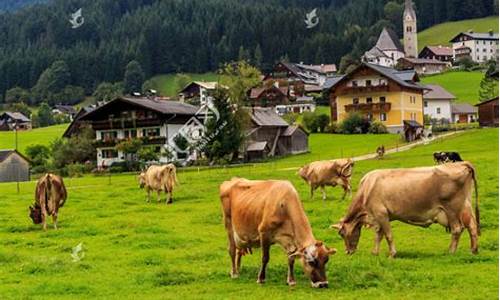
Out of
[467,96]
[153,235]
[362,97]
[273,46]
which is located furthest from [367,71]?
[273,46]

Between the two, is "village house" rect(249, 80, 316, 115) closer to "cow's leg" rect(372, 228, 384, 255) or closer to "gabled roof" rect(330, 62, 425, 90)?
"gabled roof" rect(330, 62, 425, 90)

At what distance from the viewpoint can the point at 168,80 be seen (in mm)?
190500

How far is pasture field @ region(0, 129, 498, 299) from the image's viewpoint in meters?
12.7

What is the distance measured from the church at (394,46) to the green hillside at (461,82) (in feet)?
50.8

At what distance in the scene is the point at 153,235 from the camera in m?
20.9

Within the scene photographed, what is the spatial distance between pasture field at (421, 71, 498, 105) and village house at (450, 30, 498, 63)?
28124 mm

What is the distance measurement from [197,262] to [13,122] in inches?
4839

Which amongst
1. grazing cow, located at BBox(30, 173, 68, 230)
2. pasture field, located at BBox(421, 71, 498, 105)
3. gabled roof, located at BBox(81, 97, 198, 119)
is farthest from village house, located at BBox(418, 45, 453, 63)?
grazing cow, located at BBox(30, 173, 68, 230)

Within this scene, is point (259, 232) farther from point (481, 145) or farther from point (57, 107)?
point (57, 107)

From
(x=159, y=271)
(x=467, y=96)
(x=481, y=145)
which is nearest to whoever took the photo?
(x=159, y=271)

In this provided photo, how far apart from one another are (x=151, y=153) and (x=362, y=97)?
32796 mm

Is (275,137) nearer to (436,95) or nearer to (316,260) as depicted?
(436,95)

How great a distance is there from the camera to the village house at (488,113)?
3132 inches

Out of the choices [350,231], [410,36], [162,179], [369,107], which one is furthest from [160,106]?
[410,36]
